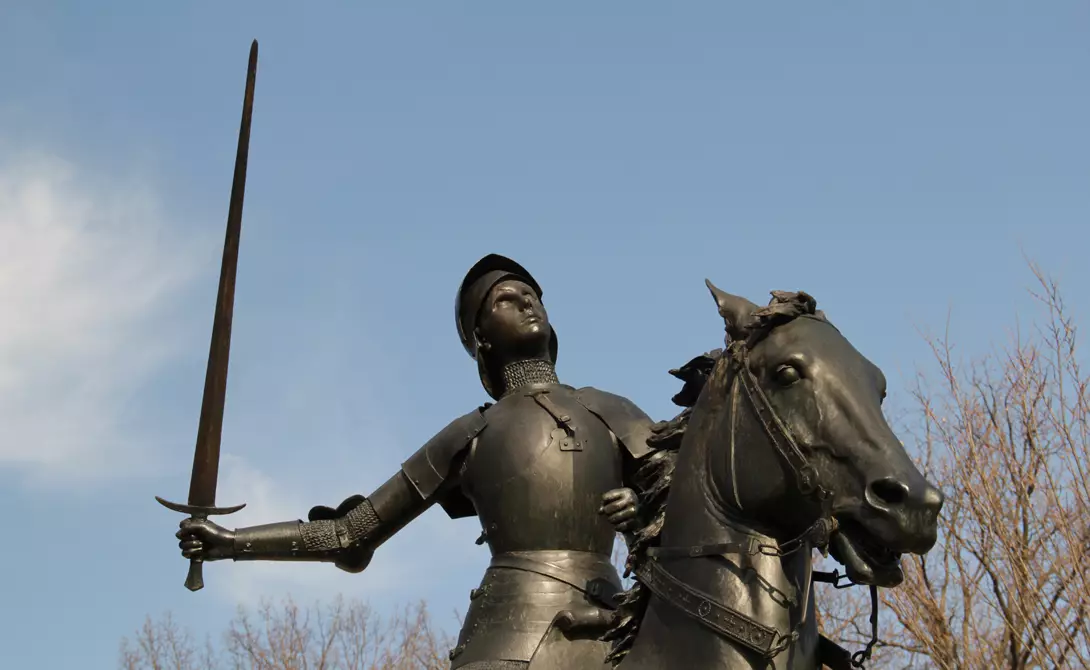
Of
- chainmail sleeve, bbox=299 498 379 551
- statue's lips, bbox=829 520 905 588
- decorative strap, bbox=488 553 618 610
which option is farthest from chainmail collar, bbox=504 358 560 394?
statue's lips, bbox=829 520 905 588

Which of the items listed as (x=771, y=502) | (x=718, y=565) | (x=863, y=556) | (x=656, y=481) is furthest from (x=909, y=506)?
(x=656, y=481)

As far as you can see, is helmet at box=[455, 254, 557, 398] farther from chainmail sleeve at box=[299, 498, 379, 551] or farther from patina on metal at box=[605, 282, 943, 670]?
patina on metal at box=[605, 282, 943, 670]

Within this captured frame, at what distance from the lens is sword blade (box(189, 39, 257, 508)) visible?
5344 mm

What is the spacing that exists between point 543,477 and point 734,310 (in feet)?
5.10

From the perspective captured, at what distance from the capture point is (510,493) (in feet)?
18.4

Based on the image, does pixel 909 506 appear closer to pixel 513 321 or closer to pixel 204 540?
pixel 513 321

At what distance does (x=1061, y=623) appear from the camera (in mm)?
13742

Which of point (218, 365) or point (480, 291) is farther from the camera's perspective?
point (480, 291)

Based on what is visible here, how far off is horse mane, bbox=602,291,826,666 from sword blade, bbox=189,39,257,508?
179 cm

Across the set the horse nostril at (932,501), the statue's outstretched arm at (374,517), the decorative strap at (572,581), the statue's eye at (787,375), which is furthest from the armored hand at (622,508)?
the horse nostril at (932,501)

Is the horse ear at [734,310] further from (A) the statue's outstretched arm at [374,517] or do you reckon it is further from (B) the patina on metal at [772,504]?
(A) the statue's outstretched arm at [374,517]

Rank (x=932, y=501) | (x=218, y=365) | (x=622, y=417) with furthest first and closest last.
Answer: (x=622, y=417)
(x=218, y=365)
(x=932, y=501)

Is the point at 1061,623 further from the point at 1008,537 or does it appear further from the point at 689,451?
the point at 689,451

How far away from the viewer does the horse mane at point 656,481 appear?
429cm
